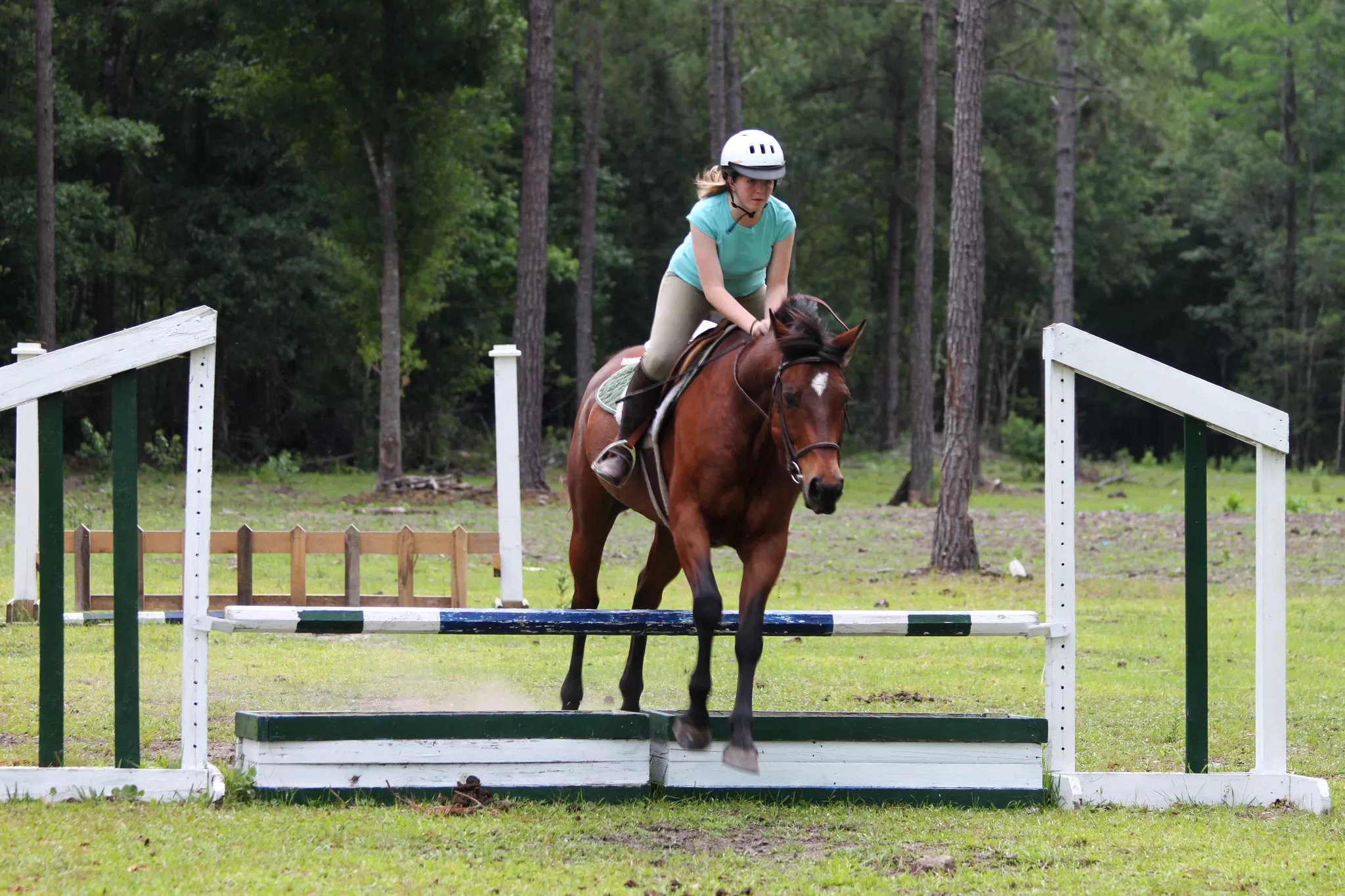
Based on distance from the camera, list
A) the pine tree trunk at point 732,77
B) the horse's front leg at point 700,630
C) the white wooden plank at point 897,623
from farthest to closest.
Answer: the pine tree trunk at point 732,77, the white wooden plank at point 897,623, the horse's front leg at point 700,630

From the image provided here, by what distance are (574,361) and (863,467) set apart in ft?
44.7

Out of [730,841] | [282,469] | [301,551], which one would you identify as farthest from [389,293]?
[730,841]

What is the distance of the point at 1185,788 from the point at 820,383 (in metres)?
2.44

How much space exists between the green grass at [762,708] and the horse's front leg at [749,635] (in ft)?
0.93

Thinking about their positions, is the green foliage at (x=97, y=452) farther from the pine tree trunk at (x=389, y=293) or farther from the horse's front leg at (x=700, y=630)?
the horse's front leg at (x=700, y=630)

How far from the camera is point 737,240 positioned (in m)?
6.67

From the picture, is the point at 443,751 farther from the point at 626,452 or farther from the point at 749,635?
the point at 626,452

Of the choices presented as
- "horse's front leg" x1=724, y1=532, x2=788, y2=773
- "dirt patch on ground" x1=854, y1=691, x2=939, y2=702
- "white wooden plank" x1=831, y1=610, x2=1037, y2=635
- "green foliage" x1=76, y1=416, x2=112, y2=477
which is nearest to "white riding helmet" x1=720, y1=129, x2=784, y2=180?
"horse's front leg" x1=724, y1=532, x2=788, y2=773

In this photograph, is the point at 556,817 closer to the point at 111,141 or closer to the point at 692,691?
the point at 692,691

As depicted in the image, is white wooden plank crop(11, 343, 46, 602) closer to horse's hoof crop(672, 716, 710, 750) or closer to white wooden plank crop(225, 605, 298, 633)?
white wooden plank crop(225, 605, 298, 633)

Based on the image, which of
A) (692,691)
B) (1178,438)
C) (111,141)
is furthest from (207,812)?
(1178,438)

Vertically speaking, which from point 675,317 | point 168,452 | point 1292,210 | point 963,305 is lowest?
point 168,452

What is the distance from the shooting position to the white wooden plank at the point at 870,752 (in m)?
6.16


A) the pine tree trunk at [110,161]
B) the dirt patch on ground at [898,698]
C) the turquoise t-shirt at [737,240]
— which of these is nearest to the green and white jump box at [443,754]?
the turquoise t-shirt at [737,240]
